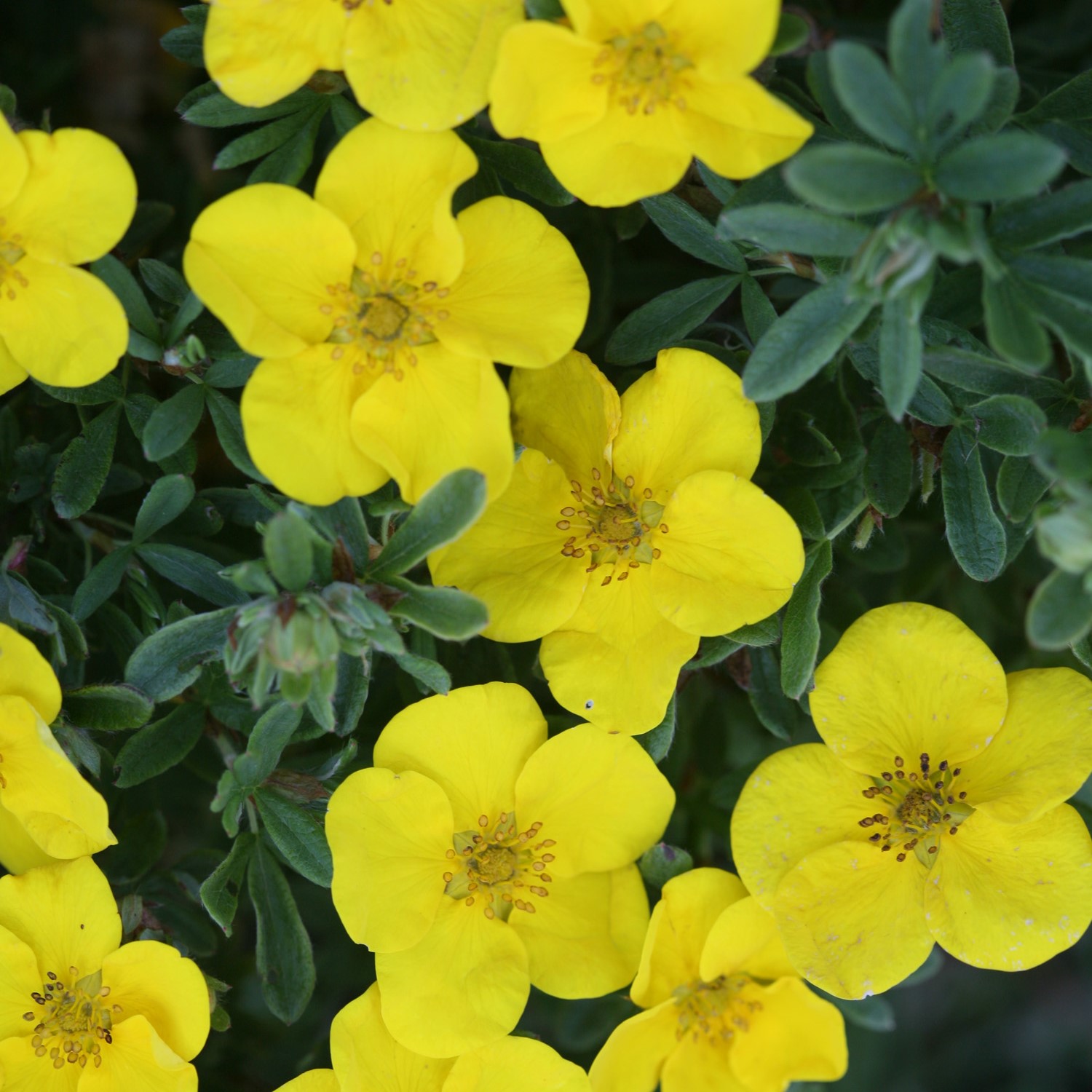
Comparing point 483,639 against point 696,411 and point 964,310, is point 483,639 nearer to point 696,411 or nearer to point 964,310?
point 696,411

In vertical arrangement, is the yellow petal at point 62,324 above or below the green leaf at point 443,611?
above

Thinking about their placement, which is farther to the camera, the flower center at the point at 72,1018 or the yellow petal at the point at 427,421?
the flower center at the point at 72,1018

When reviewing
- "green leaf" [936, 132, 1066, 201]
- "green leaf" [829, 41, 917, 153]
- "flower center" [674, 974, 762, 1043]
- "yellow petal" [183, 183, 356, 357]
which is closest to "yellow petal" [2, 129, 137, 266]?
"yellow petal" [183, 183, 356, 357]

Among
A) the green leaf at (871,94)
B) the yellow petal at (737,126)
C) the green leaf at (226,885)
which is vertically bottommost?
the green leaf at (226,885)

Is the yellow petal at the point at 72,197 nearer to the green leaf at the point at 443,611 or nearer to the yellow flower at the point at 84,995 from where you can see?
the green leaf at the point at 443,611

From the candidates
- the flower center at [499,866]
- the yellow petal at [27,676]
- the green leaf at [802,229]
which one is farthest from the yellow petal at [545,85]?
the flower center at [499,866]

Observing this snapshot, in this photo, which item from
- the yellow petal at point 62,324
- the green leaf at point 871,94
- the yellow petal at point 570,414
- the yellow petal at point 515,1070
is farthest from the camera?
the yellow petal at point 515,1070
